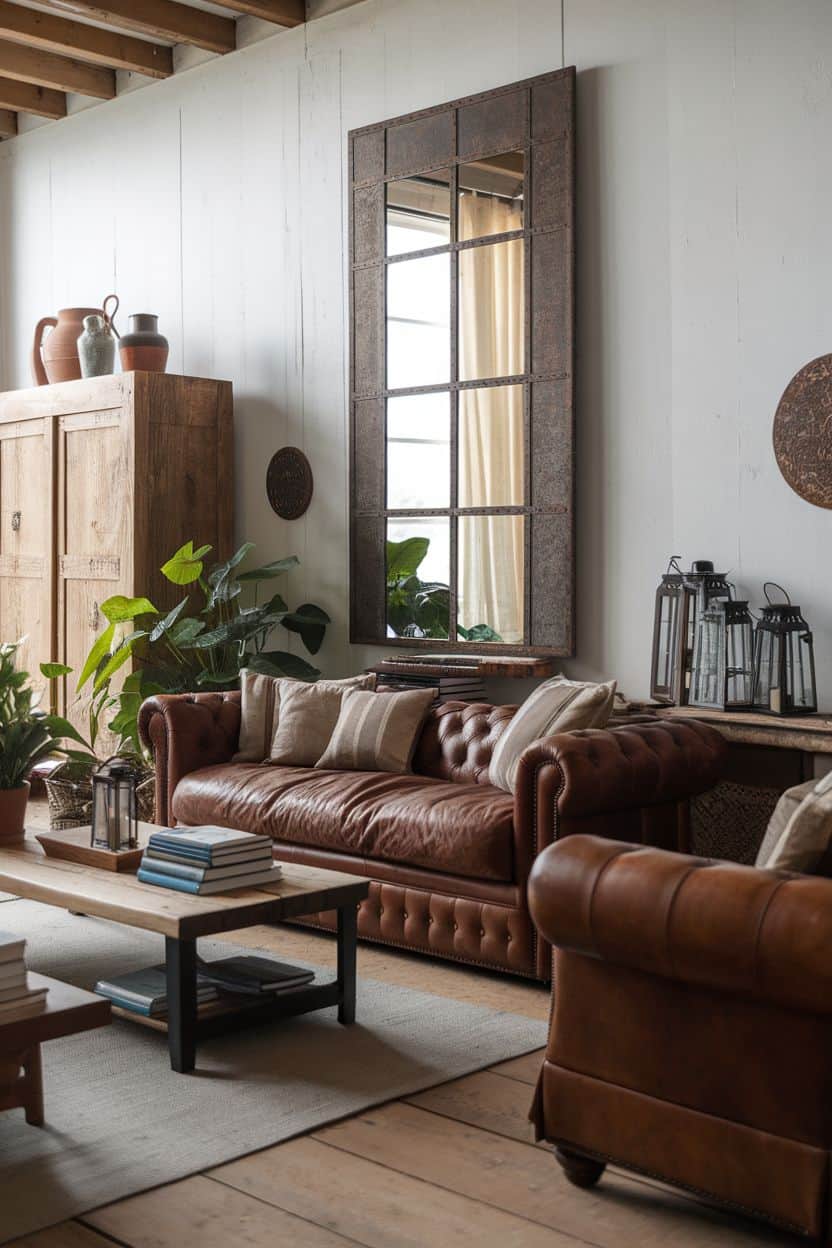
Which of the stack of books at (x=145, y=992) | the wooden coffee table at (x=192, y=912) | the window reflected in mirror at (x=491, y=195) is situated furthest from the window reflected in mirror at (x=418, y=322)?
the stack of books at (x=145, y=992)

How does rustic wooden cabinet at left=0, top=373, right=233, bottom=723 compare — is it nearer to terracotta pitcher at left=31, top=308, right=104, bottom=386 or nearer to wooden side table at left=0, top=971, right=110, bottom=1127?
terracotta pitcher at left=31, top=308, right=104, bottom=386

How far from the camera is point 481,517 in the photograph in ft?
17.4

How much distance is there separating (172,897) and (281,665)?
7.94 ft

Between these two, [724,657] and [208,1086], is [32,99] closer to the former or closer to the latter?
[724,657]

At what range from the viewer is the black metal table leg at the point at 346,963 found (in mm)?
→ 3541

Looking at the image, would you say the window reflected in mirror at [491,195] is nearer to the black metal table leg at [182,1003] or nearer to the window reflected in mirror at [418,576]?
the window reflected in mirror at [418,576]

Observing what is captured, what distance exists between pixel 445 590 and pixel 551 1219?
10.5 ft

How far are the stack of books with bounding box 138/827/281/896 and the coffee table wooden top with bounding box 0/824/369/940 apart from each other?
0.08ft

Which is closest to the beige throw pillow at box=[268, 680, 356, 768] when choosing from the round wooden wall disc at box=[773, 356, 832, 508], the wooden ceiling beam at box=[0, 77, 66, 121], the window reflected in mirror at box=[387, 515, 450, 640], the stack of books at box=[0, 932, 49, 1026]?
the window reflected in mirror at box=[387, 515, 450, 640]

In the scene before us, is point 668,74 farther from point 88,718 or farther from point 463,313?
point 88,718

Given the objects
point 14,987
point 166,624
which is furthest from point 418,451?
point 14,987

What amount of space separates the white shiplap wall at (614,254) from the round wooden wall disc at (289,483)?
54mm

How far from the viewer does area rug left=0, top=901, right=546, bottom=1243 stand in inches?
104

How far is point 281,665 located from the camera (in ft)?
18.7
